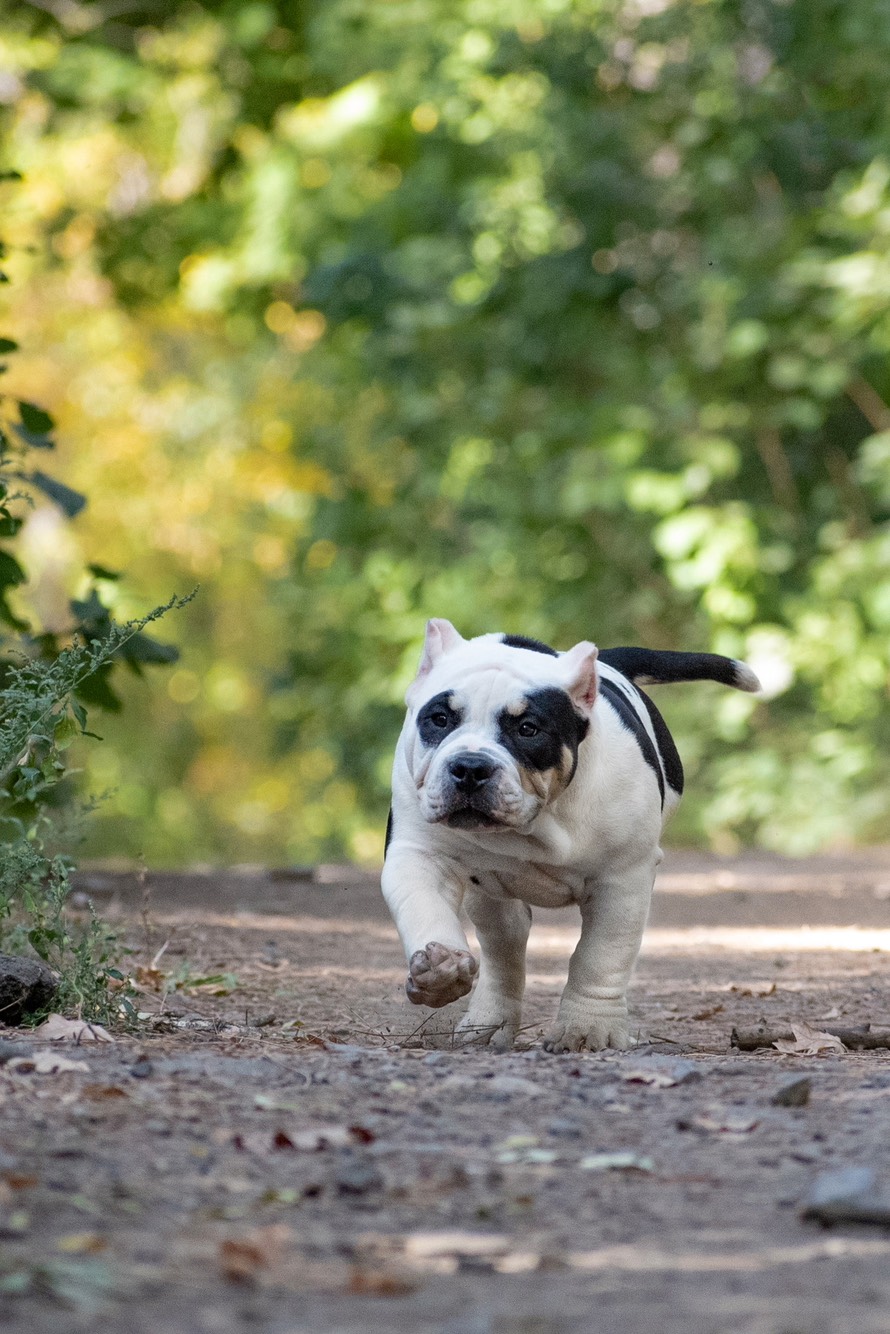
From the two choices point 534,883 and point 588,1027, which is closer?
point 588,1027

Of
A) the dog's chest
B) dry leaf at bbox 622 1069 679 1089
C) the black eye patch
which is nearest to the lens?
dry leaf at bbox 622 1069 679 1089

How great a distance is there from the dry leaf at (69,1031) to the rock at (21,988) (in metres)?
0.17

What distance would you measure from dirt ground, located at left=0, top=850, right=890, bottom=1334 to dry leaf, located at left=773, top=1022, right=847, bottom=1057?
45mm

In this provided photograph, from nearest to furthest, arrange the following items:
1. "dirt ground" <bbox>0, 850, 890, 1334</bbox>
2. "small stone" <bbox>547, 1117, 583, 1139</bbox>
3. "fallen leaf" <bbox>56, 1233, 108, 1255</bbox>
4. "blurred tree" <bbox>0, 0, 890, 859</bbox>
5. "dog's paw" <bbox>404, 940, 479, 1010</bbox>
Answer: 1. "dirt ground" <bbox>0, 850, 890, 1334</bbox>
2. "fallen leaf" <bbox>56, 1233, 108, 1255</bbox>
3. "small stone" <bbox>547, 1117, 583, 1139</bbox>
4. "dog's paw" <bbox>404, 940, 479, 1010</bbox>
5. "blurred tree" <bbox>0, 0, 890, 859</bbox>

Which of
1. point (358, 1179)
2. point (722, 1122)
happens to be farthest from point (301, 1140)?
point (722, 1122)

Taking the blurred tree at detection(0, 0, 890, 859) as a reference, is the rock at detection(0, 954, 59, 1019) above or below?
below

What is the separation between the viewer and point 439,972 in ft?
13.2

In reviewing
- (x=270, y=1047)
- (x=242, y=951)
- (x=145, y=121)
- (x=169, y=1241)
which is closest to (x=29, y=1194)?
(x=169, y=1241)

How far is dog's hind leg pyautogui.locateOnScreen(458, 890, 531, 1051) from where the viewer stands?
4.96 meters

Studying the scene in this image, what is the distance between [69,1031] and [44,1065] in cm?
53

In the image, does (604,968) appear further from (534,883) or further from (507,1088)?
(507,1088)

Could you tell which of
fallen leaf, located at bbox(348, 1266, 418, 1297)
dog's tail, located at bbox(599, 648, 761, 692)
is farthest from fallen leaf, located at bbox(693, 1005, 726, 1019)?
fallen leaf, located at bbox(348, 1266, 418, 1297)

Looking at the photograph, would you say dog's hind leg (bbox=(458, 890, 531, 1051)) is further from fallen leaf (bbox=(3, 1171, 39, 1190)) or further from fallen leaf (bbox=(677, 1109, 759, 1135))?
fallen leaf (bbox=(3, 1171, 39, 1190))

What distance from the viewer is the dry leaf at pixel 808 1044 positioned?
4430mm
